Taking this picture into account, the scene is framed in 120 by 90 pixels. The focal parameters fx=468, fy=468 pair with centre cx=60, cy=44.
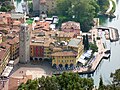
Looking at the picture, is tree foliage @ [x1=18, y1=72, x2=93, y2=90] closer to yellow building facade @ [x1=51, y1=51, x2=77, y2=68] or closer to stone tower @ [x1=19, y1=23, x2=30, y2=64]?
yellow building facade @ [x1=51, y1=51, x2=77, y2=68]

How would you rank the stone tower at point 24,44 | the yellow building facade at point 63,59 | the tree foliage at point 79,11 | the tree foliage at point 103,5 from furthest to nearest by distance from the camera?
the tree foliage at point 103,5
the tree foliage at point 79,11
the stone tower at point 24,44
the yellow building facade at point 63,59

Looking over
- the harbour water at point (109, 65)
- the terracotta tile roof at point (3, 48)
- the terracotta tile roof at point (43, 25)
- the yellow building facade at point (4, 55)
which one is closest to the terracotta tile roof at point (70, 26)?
the terracotta tile roof at point (43, 25)

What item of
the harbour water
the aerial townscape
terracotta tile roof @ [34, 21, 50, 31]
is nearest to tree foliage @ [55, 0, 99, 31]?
the aerial townscape

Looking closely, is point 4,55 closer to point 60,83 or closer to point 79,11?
point 60,83

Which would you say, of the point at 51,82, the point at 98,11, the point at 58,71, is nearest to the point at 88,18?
the point at 98,11

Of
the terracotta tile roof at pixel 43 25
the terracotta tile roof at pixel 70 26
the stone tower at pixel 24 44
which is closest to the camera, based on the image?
the stone tower at pixel 24 44

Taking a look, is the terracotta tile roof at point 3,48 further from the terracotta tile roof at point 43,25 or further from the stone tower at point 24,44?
the terracotta tile roof at point 43,25

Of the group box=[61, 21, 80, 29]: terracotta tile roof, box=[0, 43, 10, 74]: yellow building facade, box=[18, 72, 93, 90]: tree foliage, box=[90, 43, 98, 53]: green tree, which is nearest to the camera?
box=[18, 72, 93, 90]: tree foliage
